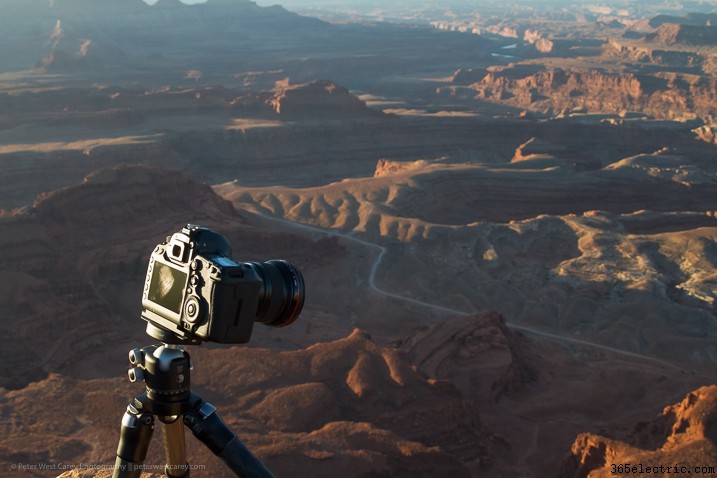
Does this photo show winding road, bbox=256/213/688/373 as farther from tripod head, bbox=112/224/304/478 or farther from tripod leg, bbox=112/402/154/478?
tripod leg, bbox=112/402/154/478

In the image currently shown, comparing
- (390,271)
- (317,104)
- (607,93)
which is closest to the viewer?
(390,271)

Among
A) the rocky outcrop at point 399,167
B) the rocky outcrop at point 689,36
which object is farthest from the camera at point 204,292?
the rocky outcrop at point 689,36

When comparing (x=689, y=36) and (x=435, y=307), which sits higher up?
(x=689, y=36)

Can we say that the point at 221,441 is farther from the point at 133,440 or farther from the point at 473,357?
the point at 473,357

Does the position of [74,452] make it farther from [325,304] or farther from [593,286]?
[593,286]

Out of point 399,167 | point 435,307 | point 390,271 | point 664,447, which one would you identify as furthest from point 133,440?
point 399,167

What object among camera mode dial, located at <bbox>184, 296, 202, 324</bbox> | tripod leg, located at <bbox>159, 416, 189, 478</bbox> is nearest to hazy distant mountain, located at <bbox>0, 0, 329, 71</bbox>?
tripod leg, located at <bbox>159, 416, 189, 478</bbox>

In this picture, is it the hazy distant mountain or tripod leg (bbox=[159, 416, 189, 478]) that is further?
the hazy distant mountain

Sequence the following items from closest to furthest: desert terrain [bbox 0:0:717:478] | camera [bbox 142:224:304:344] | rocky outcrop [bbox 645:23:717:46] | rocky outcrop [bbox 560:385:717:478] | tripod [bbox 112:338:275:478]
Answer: camera [bbox 142:224:304:344]
tripod [bbox 112:338:275:478]
rocky outcrop [bbox 560:385:717:478]
desert terrain [bbox 0:0:717:478]
rocky outcrop [bbox 645:23:717:46]
